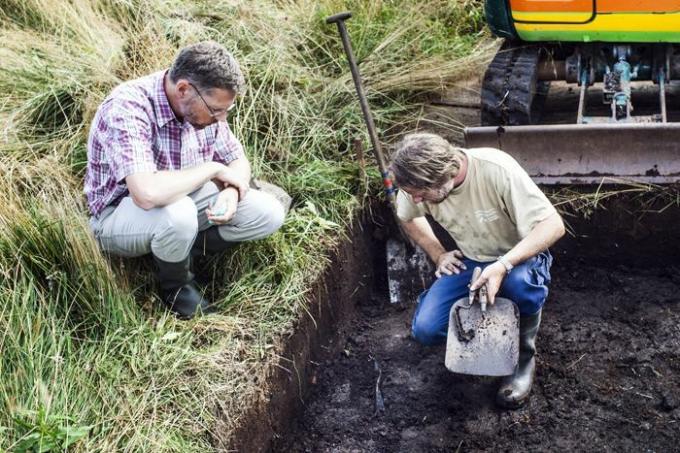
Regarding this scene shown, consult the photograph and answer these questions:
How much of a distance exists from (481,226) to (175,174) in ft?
4.38

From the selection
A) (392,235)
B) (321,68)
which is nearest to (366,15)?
(321,68)

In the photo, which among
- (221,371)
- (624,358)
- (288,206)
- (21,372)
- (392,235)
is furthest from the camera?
(392,235)

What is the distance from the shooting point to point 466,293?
13.3 feet

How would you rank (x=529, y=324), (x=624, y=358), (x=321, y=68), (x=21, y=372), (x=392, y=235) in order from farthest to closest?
(x=321, y=68), (x=392, y=235), (x=624, y=358), (x=529, y=324), (x=21, y=372)

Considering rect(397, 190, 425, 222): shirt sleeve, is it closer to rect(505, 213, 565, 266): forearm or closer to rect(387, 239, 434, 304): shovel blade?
rect(505, 213, 565, 266): forearm

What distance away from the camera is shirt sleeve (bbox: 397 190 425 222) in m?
3.93

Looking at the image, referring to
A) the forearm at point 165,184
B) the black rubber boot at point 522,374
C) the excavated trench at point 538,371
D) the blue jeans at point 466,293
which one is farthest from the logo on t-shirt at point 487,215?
the forearm at point 165,184

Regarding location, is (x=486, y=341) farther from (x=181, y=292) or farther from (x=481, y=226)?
(x=181, y=292)

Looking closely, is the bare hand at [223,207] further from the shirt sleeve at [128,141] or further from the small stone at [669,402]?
the small stone at [669,402]

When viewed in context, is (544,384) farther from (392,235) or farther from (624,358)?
(392,235)

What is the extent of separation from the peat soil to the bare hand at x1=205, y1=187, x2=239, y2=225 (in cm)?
102

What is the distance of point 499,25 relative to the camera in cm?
531

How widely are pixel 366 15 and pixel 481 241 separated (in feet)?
9.35

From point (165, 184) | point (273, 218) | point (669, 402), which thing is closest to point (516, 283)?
point (669, 402)
